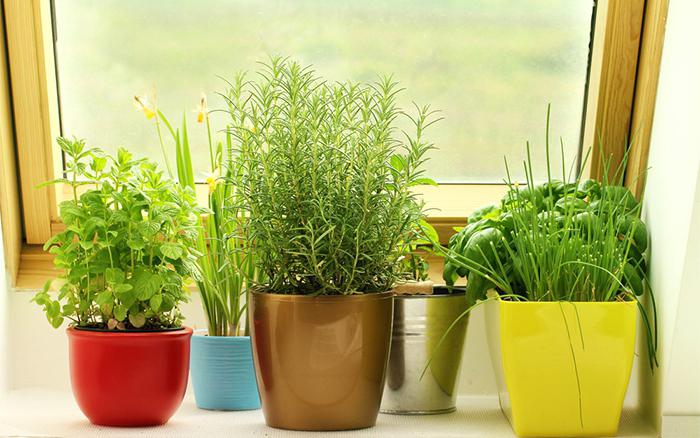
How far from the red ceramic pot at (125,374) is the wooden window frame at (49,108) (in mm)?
422

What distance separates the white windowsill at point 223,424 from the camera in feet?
3.77

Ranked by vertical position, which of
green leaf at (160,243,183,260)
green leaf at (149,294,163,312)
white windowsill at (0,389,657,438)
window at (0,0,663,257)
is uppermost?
window at (0,0,663,257)

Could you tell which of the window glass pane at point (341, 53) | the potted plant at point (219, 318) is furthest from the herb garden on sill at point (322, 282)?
the window glass pane at point (341, 53)

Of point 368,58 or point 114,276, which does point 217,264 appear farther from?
point 368,58

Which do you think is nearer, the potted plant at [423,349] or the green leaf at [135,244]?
the green leaf at [135,244]

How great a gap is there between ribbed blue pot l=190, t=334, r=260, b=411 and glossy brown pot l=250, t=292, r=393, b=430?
165 mm

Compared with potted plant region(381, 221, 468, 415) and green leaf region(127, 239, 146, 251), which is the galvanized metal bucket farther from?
green leaf region(127, 239, 146, 251)

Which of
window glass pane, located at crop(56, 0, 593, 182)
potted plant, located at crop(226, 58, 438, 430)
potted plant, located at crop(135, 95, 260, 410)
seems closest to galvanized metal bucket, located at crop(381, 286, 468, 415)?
potted plant, located at crop(226, 58, 438, 430)

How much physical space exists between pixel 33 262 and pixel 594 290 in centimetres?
99

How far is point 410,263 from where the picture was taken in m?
1.40

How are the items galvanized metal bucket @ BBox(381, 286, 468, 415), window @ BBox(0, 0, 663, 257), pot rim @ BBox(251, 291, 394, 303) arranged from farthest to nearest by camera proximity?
window @ BBox(0, 0, 663, 257)
galvanized metal bucket @ BBox(381, 286, 468, 415)
pot rim @ BBox(251, 291, 394, 303)

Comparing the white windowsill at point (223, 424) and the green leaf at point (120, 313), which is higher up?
the green leaf at point (120, 313)

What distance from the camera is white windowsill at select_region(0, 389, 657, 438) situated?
3.77 ft

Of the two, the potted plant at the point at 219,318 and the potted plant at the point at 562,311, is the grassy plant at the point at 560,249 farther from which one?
the potted plant at the point at 219,318
